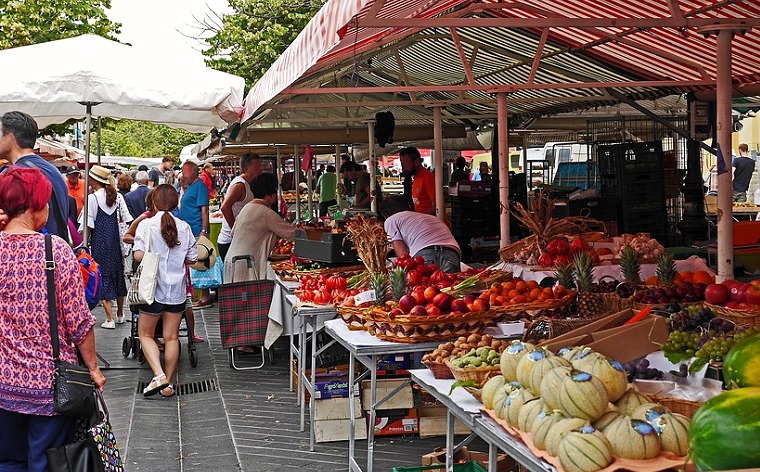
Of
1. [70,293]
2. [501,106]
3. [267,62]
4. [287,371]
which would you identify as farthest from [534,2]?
[267,62]

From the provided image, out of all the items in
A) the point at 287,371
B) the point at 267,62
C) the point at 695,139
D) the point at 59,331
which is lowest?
the point at 287,371

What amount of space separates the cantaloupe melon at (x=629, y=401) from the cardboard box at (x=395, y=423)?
12.6 feet

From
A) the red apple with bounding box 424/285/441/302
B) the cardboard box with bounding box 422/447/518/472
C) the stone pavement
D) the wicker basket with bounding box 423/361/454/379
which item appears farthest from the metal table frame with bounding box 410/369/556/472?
the stone pavement

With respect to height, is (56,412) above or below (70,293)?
below

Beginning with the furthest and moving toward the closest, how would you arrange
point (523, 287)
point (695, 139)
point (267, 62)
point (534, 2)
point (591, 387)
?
point (267, 62) → point (695, 139) → point (534, 2) → point (523, 287) → point (591, 387)

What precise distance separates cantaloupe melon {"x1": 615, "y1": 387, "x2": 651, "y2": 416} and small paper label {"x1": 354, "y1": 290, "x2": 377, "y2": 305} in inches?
122

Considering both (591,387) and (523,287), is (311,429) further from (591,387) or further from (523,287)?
(591,387)

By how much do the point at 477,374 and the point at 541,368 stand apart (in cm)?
75

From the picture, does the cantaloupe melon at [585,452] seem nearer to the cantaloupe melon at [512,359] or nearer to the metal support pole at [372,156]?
the cantaloupe melon at [512,359]

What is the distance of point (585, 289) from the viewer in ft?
21.6

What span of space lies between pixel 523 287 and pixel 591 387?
3057mm

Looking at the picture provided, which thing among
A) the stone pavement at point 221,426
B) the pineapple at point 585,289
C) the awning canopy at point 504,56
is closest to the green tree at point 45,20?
the awning canopy at point 504,56

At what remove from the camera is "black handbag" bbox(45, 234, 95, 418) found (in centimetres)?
454

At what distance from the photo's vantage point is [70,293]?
463 centimetres
